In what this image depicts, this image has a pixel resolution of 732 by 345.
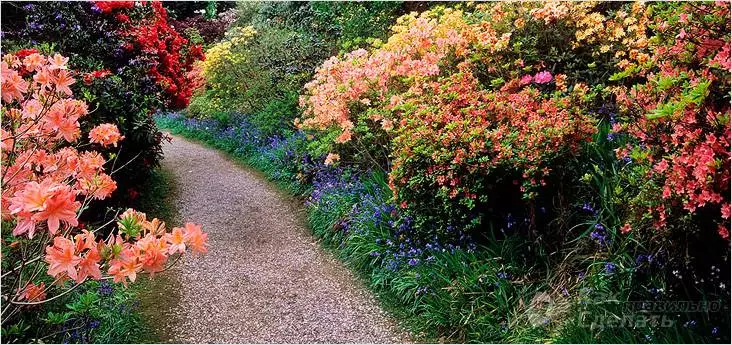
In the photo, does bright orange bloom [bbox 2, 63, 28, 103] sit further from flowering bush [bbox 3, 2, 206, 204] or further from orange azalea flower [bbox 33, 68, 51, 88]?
flowering bush [bbox 3, 2, 206, 204]

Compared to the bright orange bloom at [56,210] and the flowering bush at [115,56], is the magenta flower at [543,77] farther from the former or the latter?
the flowering bush at [115,56]

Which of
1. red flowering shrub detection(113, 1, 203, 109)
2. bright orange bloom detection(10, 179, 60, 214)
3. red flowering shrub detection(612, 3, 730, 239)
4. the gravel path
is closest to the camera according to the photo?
bright orange bloom detection(10, 179, 60, 214)

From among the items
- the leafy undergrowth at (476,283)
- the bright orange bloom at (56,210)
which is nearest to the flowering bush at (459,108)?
the leafy undergrowth at (476,283)

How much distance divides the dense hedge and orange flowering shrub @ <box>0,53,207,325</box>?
1.90m

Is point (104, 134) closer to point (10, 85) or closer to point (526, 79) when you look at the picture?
point (10, 85)

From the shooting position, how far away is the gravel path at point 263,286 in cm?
402

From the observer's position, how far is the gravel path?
4.02 metres

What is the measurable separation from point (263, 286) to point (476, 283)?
1857 millimetres

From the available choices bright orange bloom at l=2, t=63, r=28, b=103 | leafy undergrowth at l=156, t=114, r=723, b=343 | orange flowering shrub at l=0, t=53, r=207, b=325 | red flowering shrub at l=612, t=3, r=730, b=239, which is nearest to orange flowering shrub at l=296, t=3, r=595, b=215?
leafy undergrowth at l=156, t=114, r=723, b=343

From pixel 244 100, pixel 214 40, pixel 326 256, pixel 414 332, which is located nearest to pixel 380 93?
pixel 326 256

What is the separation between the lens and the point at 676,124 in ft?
8.68

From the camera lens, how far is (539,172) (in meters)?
3.70

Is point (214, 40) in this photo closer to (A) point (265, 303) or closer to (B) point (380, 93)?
(B) point (380, 93)

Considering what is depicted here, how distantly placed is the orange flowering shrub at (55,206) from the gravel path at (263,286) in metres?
1.16
